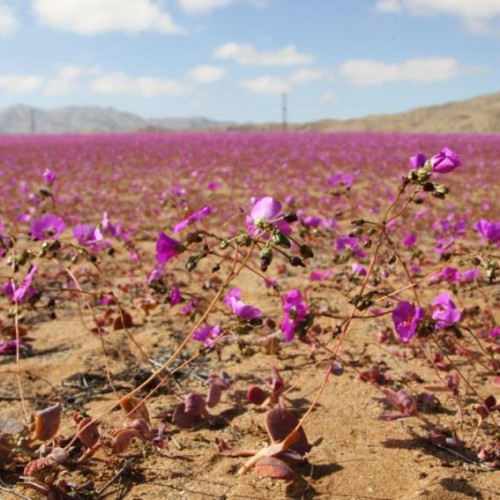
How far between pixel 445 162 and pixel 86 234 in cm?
130

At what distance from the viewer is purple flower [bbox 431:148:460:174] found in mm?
1380

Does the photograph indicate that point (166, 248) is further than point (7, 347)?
No

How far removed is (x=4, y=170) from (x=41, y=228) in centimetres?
1251

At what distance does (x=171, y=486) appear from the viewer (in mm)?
1578

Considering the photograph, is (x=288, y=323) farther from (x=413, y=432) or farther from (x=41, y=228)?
(x=41, y=228)

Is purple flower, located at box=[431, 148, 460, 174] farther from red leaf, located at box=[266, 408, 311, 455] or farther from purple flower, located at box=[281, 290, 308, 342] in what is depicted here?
red leaf, located at box=[266, 408, 311, 455]

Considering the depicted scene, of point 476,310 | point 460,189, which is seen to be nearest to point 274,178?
point 460,189

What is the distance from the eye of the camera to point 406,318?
142cm

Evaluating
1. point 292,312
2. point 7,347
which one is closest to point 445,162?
point 292,312

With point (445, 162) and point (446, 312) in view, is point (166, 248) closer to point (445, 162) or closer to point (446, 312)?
point (445, 162)

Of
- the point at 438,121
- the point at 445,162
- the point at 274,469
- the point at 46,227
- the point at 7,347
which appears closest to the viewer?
the point at 445,162

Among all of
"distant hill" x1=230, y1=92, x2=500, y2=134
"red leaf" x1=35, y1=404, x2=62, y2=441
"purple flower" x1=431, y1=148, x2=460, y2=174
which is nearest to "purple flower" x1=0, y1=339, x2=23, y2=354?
"red leaf" x1=35, y1=404, x2=62, y2=441

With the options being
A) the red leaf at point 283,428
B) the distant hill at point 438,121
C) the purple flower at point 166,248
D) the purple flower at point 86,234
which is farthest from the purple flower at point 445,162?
the distant hill at point 438,121

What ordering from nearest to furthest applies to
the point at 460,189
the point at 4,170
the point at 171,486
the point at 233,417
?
the point at 171,486 → the point at 233,417 → the point at 460,189 → the point at 4,170
